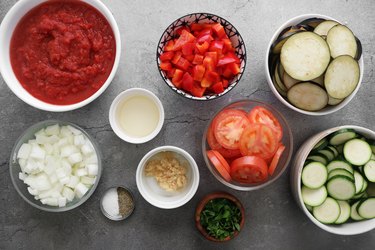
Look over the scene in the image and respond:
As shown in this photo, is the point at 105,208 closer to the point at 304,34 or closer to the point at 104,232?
the point at 104,232

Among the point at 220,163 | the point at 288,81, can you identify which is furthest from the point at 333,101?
the point at 220,163

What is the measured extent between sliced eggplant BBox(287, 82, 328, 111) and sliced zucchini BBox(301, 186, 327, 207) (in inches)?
17.7

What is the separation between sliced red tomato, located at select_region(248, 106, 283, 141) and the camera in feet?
7.69

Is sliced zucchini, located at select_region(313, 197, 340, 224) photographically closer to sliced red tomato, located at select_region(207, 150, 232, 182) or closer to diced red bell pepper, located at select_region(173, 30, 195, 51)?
sliced red tomato, located at select_region(207, 150, 232, 182)

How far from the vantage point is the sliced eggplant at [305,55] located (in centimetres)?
227

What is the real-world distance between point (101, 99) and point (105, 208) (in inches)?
24.9

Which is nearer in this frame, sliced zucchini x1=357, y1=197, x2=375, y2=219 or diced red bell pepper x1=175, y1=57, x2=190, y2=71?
diced red bell pepper x1=175, y1=57, x2=190, y2=71

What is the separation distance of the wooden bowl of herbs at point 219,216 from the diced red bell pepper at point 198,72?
26.7 inches

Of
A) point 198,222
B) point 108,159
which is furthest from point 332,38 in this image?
point 108,159

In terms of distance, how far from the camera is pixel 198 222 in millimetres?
2518

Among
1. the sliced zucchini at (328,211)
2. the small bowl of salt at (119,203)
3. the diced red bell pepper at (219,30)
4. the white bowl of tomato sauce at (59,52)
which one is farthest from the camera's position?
the small bowl of salt at (119,203)

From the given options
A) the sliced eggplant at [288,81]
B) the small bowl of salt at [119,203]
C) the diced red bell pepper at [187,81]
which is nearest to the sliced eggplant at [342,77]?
the sliced eggplant at [288,81]

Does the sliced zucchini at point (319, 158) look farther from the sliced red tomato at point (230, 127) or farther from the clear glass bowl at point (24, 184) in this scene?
the clear glass bowl at point (24, 184)

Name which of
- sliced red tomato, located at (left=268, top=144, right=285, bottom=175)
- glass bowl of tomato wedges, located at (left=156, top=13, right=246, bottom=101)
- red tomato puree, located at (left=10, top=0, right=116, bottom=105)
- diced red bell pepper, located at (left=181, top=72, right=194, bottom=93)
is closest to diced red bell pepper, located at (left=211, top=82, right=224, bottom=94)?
glass bowl of tomato wedges, located at (left=156, top=13, right=246, bottom=101)
